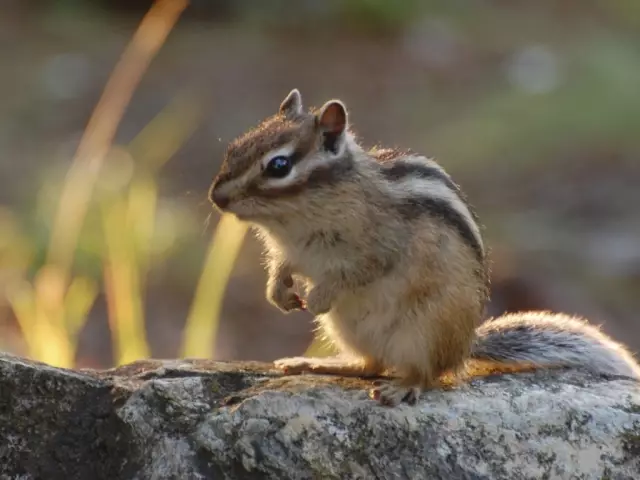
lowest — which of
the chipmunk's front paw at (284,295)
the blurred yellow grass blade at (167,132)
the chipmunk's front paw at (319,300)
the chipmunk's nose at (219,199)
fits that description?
the chipmunk's front paw at (319,300)

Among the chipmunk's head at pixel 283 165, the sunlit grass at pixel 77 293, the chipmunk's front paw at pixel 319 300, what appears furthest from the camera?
the sunlit grass at pixel 77 293

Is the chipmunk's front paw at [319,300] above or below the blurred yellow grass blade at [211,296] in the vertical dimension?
below

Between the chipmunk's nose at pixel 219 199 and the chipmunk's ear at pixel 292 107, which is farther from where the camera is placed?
the chipmunk's ear at pixel 292 107

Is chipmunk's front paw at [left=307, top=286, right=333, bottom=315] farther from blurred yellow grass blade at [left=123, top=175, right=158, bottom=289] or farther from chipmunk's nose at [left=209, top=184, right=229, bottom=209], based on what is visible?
blurred yellow grass blade at [left=123, top=175, right=158, bottom=289]

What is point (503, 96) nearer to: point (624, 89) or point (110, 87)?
point (624, 89)

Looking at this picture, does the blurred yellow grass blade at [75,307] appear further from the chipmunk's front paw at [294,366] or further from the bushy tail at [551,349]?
the bushy tail at [551,349]

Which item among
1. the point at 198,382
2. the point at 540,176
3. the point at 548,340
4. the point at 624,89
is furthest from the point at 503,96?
the point at 198,382

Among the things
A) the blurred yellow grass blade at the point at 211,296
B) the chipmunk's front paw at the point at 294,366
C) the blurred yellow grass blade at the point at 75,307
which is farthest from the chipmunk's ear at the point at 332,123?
the blurred yellow grass blade at the point at 75,307

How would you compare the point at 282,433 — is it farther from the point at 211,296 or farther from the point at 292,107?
the point at 211,296
